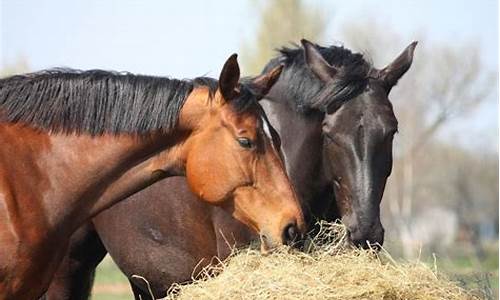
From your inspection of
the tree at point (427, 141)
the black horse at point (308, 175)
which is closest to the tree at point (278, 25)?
the tree at point (427, 141)

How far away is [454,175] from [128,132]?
126 ft

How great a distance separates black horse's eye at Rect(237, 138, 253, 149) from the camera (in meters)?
4.57

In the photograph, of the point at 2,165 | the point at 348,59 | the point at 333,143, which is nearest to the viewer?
the point at 2,165

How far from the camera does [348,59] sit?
18.3ft

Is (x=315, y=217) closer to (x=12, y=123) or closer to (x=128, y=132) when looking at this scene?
(x=128, y=132)

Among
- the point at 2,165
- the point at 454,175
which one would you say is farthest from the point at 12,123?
the point at 454,175

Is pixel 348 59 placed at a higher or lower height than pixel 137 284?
higher

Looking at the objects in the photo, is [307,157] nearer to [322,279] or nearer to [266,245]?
[266,245]

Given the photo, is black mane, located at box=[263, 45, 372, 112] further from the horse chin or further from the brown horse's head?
the horse chin

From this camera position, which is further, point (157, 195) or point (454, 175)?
point (454, 175)

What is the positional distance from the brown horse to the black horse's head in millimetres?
641

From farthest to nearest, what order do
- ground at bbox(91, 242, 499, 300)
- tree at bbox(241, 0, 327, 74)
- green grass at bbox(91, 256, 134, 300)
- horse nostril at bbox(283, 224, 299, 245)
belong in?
1. tree at bbox(241, 0, 327, 74)
2. green grass at bbox(91, 256, 134, 300)
3. ground at bbox(91, 242, 499, 300)
4. horse nostril at bbox(283, 224, 299, 245)

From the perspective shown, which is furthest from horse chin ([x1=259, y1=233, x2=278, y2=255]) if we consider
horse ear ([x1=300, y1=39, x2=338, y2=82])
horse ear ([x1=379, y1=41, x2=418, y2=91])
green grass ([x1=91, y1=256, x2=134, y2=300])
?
green grass ([x1=91, y1=256, x2=134, y2=300])

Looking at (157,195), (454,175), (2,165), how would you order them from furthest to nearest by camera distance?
(454,175) < (157,195) < (2,165)
